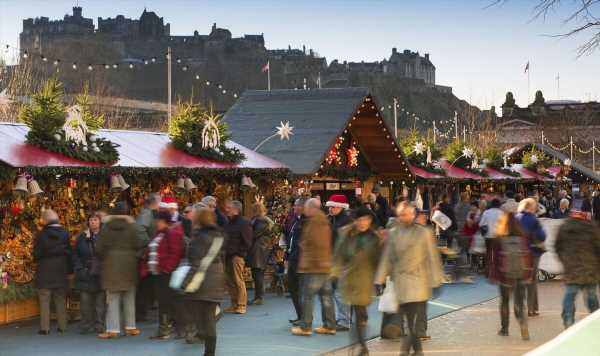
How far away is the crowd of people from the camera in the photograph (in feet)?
35.5

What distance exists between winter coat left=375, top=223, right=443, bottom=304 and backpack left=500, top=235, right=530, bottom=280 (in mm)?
2105

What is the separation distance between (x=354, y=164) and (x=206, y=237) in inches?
641

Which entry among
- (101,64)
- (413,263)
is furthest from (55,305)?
(101,64)

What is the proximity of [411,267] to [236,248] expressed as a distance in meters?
5.50

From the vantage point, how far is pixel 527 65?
6519cm

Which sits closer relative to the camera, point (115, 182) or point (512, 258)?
point (512, 258)

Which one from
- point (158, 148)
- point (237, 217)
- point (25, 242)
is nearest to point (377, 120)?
point (158, 148)

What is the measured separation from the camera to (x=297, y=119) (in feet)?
83.0

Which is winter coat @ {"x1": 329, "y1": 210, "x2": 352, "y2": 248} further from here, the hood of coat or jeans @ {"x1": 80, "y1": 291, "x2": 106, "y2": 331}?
jeans @ {"x1": 80, "y1": 291, "x2": 106, "y2": 331}

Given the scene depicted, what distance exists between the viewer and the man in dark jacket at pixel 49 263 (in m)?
13.7

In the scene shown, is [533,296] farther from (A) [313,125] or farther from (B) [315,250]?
(A) [313,125]

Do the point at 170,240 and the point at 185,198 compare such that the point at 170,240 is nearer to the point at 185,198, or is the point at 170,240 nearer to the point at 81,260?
the point at 81,260

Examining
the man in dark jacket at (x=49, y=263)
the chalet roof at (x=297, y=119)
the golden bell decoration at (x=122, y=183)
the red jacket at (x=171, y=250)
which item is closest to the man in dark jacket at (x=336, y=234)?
the red jacket at (x=171, y=250)

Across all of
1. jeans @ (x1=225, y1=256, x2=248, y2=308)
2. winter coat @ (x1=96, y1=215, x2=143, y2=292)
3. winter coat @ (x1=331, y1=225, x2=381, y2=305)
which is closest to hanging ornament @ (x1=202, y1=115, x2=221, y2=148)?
jeans @ (x1=225, y1=256, x2=248, y2=308)
